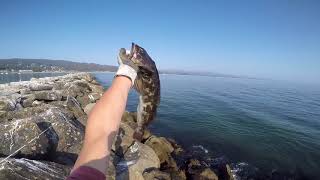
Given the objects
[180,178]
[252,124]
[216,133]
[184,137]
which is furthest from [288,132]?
[180,178]

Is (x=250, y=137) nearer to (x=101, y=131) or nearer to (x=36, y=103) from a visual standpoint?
(x=36, y=103)

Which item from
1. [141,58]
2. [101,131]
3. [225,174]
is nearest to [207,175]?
[225,174]

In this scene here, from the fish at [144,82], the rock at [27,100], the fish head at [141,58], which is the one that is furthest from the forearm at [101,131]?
the rock at [27,100]

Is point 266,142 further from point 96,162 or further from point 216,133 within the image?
point 96,162

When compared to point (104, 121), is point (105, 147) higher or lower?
lower

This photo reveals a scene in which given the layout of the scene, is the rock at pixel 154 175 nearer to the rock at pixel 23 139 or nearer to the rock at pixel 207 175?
the rock at pixel 207 175
